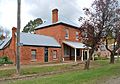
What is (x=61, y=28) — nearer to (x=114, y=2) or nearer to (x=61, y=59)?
(x=61, y=59)

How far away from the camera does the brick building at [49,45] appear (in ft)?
127

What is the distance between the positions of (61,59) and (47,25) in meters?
7.14

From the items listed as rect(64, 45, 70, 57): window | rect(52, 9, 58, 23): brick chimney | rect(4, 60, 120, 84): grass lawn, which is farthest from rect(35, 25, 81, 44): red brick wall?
rect(4, 60, 120, 84): grass lawn

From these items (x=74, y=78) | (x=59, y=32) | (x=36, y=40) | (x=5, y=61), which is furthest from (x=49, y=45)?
(x=74, y=78)

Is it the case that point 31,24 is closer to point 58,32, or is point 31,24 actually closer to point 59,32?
point 58,32

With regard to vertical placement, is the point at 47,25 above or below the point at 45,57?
above

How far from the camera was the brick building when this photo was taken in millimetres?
38781

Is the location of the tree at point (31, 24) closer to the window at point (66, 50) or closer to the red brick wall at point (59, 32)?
the red brick wall at point (59, 32)

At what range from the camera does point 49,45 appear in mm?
42688

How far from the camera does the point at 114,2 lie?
93.1 ft

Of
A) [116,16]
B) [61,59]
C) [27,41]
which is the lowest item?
[61,59]

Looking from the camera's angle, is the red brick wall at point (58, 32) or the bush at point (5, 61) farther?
the red brick wall at point (58, 32)

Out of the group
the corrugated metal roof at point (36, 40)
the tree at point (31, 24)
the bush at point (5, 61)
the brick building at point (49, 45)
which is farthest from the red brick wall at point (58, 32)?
the tree at point (31, 24)

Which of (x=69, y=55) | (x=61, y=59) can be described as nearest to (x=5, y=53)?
(x=61, y=59)
